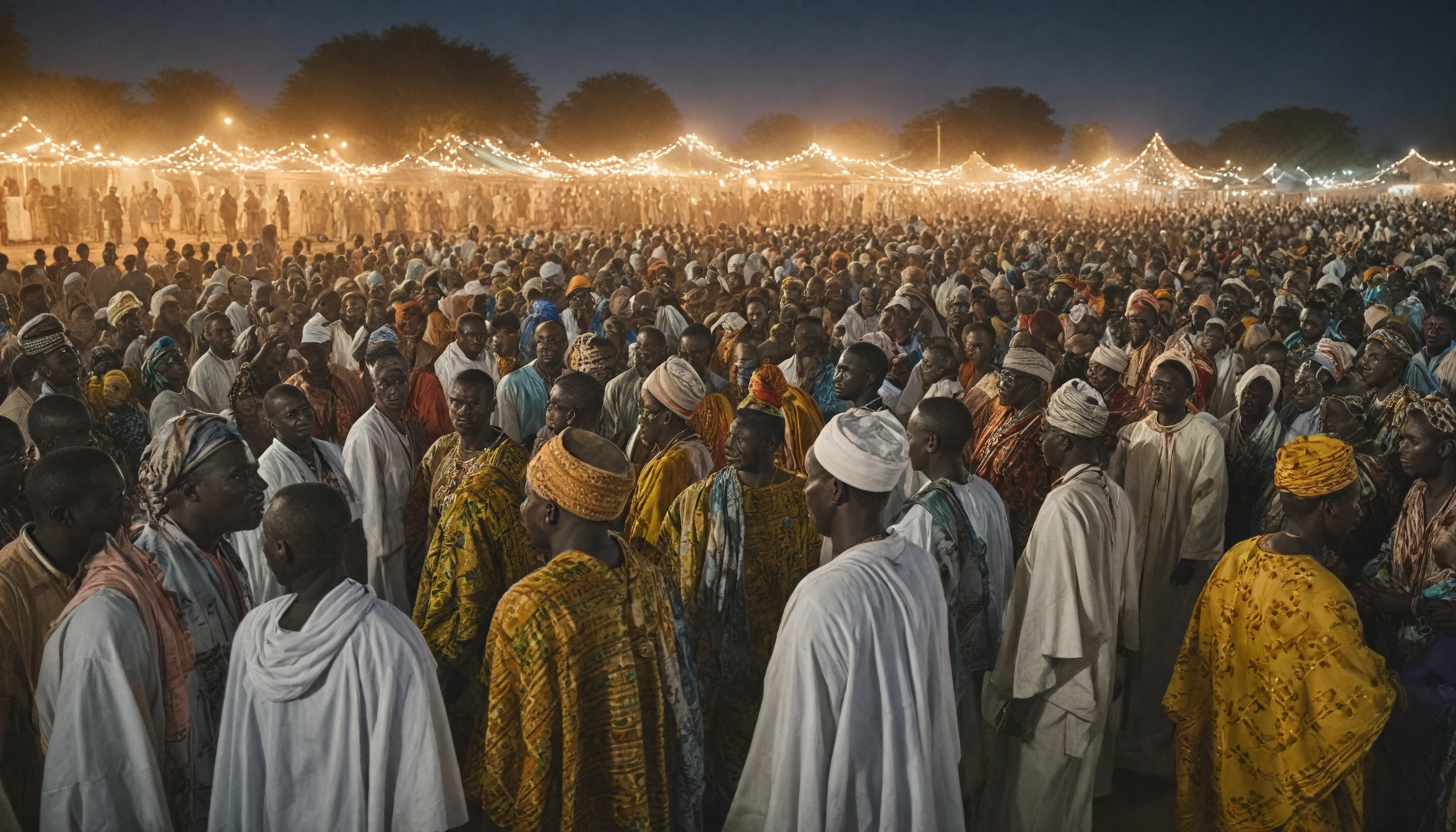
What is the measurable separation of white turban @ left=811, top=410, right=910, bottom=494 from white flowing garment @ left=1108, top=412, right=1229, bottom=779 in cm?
274

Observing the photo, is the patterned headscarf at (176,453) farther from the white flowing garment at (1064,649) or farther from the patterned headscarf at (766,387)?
the white flowing garment at (1064,649)

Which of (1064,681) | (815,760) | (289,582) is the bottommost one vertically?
(1064,681)

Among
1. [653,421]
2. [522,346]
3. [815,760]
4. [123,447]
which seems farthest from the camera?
[522,346]

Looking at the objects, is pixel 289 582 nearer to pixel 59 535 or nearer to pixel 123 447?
pixel 59 535

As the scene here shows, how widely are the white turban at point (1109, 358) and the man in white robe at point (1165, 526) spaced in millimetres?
1229

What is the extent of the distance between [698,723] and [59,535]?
1858mm

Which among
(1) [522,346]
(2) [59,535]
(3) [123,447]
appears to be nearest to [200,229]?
(1) [522,346]

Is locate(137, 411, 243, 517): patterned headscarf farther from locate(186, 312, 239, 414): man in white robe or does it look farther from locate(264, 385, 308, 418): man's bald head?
locate(186, 312, 239, 414): man in white robe

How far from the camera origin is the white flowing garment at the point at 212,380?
7109 millimetres

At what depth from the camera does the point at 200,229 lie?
34.1 metres

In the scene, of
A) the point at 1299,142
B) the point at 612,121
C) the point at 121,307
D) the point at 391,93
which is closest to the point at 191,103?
the point at 391,93

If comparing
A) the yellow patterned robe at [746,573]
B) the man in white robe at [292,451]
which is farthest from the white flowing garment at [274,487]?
the yellow patterned robe at [746,573]

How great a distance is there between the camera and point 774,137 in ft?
347

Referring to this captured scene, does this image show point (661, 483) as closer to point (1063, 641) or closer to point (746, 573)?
point (746, 573)
